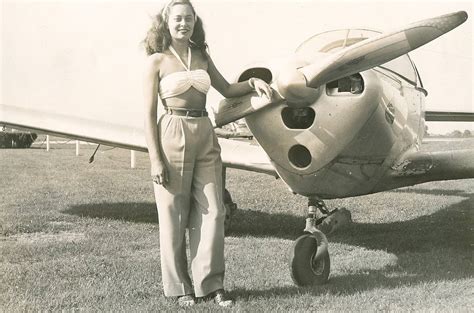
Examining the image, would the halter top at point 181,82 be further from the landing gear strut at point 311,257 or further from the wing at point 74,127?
the wing at point 74,127

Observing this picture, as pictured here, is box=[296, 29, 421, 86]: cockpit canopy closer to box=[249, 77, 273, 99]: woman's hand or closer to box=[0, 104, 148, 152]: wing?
box=[249, 77, 273, 99]: woman's hand

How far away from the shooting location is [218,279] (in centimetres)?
384

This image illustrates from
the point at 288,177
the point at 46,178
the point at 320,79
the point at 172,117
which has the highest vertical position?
the point at 320,79

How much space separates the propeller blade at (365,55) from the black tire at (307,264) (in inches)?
52.6

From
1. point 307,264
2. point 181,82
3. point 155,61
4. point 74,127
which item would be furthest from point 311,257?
point 74,127

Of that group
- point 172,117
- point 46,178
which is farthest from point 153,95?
point 46,178

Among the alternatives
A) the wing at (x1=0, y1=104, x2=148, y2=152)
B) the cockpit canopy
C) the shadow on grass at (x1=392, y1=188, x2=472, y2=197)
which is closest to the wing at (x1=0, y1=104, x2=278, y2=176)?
the wing at (x1=0, y1=104, x2=148, y2=152)

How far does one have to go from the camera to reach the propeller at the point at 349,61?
382 cm

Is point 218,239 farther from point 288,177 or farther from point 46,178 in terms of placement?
point 46,178

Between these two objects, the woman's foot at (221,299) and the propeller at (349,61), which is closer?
the woman's foot at (221,299)

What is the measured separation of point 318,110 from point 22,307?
246 cm

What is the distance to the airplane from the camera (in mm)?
3867

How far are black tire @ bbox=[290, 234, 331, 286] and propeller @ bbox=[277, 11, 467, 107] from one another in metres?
1.24

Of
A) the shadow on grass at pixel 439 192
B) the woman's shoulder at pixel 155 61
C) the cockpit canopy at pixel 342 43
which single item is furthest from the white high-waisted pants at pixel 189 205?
the shadow on grass at pixel 439 192
